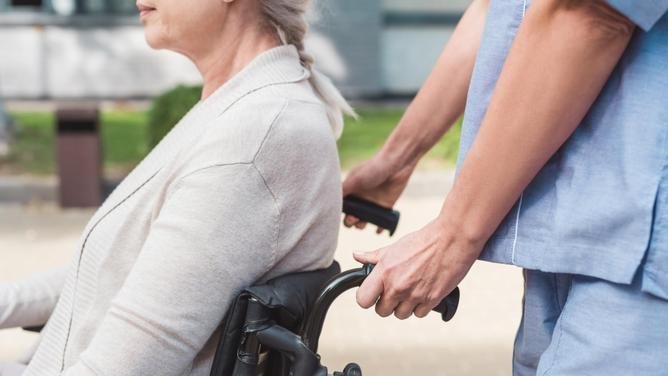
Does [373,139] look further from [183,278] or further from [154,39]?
[183,278]

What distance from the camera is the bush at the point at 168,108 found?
10367 millimetres

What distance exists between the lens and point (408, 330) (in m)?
6.40

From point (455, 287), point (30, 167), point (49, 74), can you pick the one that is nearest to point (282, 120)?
point (455, 287)

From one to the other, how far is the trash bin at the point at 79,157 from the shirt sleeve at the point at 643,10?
8.91m

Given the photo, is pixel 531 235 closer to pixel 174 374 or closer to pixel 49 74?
pixel 174 374

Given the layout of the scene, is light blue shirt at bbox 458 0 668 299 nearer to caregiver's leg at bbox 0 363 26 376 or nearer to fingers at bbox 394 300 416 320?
fingers at bbox 394 300 416 320

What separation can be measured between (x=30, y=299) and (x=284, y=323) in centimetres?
77

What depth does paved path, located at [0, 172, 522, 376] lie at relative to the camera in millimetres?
5871

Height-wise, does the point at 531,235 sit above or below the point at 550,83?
below

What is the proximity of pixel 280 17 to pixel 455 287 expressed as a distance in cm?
79

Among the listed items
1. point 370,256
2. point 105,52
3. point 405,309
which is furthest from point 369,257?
point 105,52

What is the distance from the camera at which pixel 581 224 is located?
65.7 inches

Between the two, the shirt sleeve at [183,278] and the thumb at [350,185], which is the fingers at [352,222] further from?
the shirt sleeve at [183,278]

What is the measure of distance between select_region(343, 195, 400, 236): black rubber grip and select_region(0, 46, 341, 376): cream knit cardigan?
0.32 m
